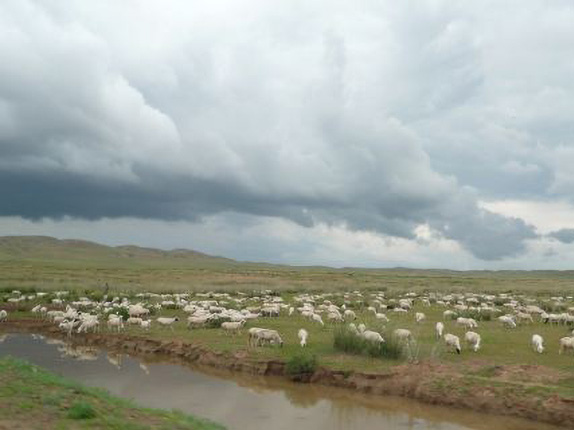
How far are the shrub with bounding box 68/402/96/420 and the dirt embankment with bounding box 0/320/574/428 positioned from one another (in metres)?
10.4

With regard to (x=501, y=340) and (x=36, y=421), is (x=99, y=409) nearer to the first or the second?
(x=36, y=421)

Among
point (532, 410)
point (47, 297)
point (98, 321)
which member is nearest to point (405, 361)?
point (532, 410)

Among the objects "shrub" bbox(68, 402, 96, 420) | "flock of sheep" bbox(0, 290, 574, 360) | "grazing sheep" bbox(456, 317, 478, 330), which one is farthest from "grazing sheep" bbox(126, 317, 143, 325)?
"shrub" bbox(68, 402, 96, 420)

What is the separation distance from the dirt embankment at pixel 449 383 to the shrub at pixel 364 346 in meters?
1.50

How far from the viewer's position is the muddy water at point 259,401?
15.6 meters

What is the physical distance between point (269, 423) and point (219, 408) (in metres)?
1.97

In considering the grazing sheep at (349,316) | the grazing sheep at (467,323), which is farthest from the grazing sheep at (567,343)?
the grazing sheep at (349,316)

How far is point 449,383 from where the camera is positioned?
711 inches

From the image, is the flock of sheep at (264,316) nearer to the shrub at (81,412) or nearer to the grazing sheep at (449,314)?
the grazing sheep at (449,314)

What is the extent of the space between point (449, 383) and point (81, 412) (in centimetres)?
1169

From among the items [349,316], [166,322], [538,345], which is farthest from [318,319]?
[538,345]

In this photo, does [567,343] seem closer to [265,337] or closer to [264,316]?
[265,337]

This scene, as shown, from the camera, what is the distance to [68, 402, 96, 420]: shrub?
10586 millimetres

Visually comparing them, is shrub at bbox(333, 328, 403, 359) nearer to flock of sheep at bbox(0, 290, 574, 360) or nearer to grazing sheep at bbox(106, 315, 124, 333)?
flock of sheep at bbox(0, 290, 574, 360)
